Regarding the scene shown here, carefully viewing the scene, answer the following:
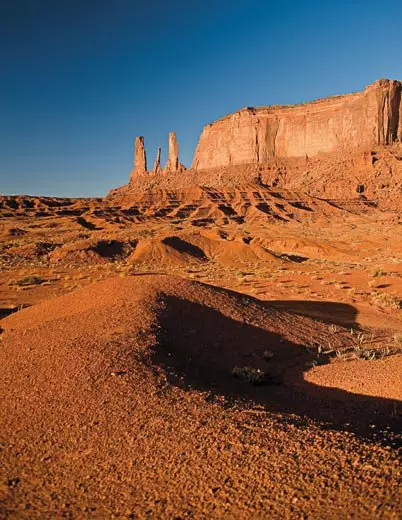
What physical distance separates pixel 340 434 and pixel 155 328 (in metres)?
6.00

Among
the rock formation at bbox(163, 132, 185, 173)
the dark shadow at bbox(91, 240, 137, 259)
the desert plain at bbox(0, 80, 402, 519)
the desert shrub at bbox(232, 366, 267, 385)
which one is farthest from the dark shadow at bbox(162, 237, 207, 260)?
the rock formation at bbox(163, 132, 185, 173)

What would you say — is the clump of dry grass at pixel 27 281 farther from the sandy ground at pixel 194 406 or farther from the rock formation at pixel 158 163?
the rock formation at pixel 158 163

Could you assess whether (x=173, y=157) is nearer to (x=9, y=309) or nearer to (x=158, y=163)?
(x=158, y=163)

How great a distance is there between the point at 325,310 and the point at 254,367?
9.61 m

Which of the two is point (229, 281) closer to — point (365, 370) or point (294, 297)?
point (294, 297)

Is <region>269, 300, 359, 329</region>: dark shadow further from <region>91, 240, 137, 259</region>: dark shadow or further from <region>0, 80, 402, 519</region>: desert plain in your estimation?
<region>91, 240, 137, 259</region>: dark shadow

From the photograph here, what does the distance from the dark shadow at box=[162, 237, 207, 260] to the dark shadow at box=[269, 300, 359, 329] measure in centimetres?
1741

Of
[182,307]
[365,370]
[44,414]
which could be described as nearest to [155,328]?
[182,307]

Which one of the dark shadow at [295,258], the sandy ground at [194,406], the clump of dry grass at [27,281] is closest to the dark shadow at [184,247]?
the dark shadow at [295,258]

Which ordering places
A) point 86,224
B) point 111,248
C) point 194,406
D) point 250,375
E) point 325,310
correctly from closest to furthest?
point 194,406 < point 250,375 < point 325,310 < point 111,248 < point 86,224

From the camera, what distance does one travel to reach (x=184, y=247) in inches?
1474

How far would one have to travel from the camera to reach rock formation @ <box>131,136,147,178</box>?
170 m

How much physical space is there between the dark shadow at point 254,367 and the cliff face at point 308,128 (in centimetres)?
12117

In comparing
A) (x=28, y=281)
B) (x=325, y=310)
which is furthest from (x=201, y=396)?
(x=28, y=281)
